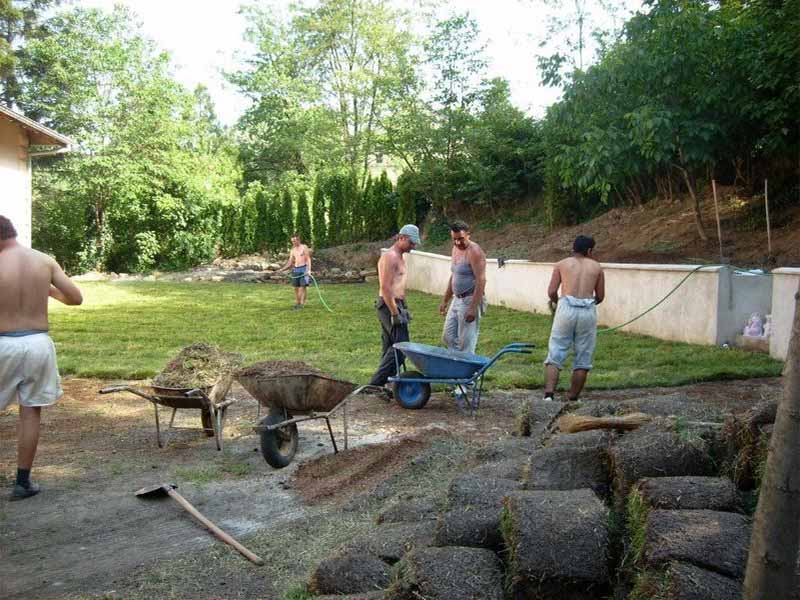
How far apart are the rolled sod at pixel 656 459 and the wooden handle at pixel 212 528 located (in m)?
1.87

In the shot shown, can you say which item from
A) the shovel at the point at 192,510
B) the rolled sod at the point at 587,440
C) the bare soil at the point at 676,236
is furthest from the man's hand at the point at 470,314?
the bare soil at the point at 676,236

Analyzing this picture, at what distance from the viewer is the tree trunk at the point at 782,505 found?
2.17 metres

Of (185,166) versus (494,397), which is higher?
(185,166)

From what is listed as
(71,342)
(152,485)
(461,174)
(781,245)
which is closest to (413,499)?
(152,485)

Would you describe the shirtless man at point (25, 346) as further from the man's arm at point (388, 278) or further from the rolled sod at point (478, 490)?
the man's arm at point (388, 278)

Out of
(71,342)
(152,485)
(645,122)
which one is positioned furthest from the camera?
Result: (71,342)

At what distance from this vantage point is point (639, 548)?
119 inches

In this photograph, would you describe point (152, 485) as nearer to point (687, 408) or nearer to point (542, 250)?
point (687, 408)

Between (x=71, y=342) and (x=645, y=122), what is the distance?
952 cm

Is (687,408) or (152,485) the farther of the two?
(152,485)

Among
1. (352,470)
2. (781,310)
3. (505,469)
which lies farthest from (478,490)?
(781,310)

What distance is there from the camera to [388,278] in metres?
8.09

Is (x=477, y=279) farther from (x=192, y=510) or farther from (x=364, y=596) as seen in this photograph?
(x=364, y=596)

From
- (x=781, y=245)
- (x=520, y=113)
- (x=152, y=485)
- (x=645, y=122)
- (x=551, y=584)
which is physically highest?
(x=520, y=113)
